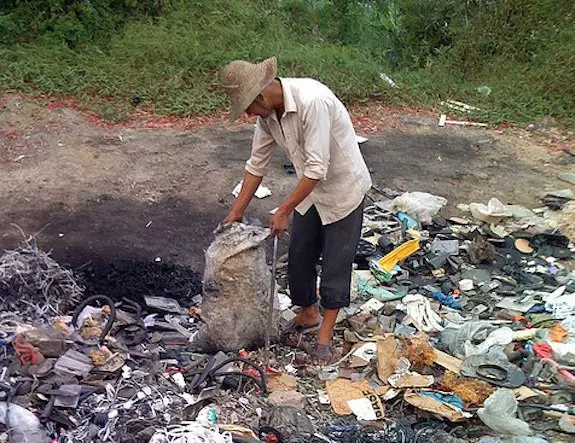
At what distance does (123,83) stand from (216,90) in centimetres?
116

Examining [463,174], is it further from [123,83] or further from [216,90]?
[123,83]

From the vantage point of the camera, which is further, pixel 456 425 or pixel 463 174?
pixel 463 174

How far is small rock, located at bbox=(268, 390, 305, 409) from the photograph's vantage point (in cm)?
423

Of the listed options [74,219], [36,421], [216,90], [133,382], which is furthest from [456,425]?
[216,90]

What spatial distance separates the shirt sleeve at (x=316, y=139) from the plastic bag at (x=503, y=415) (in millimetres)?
1530

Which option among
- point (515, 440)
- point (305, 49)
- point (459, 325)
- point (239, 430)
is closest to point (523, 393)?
point (515, 440)

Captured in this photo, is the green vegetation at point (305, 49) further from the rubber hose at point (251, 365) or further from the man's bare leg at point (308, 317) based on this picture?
the rubber hose at point (251, 365)

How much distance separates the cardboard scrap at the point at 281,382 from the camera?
4444mm

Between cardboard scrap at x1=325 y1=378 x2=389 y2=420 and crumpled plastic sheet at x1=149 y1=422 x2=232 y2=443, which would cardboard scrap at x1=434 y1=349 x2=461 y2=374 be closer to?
cardboard scrap at x1=325 y1=378 x2=389 y2=420

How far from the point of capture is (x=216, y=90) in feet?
31.1

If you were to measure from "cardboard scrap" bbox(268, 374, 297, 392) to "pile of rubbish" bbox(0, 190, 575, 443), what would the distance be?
1cm

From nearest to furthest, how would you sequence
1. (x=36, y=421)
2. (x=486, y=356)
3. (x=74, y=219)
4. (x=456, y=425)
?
(x=36, y=421)
(x=456, y=425)
(x=486, y=356)
(x=74, y=219)

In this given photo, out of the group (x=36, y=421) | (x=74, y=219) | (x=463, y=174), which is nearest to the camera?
(x=36, y=421)

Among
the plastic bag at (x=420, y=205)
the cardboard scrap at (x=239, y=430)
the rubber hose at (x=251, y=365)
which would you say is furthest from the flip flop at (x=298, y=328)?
the plastic bag at (x=420, y=205)
